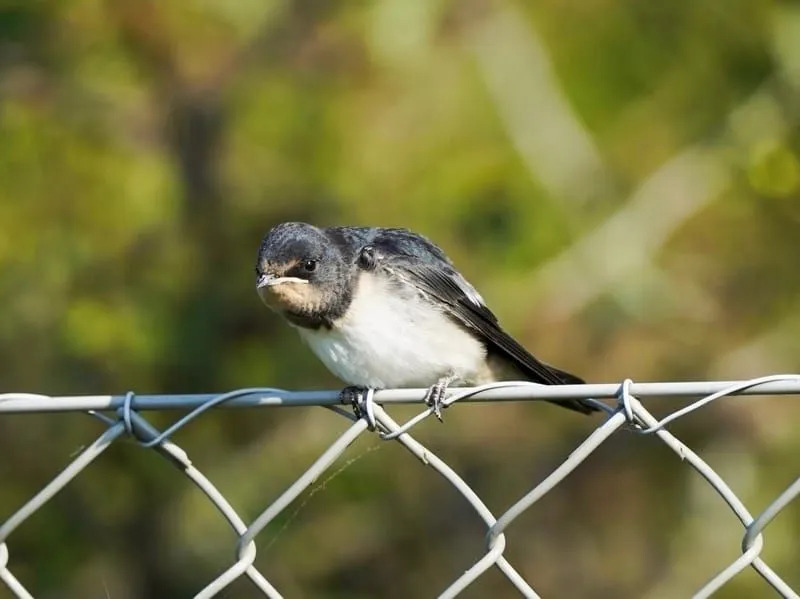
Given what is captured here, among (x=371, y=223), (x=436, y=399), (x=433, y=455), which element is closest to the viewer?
(x=433, y=455)

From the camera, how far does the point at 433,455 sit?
173 cm

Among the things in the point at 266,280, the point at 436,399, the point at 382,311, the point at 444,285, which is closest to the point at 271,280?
the point at 266,280

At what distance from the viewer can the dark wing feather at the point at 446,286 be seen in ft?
10.5

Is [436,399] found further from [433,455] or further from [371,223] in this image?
[371,223]

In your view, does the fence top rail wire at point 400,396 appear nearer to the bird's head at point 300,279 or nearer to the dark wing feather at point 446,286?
the bird's head at point 300,279

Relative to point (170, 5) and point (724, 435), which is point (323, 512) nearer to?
point (724, 435)

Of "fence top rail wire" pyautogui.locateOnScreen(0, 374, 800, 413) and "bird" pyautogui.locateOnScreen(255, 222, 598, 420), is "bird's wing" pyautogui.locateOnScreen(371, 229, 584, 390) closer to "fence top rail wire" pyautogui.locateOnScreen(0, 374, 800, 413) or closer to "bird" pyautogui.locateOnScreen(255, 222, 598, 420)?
"bird" pyautogui.locateOnScreen(255, 222, 598, 420)

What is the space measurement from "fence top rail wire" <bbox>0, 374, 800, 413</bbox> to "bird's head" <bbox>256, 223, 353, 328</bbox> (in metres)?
1.13

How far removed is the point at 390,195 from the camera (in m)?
4.55

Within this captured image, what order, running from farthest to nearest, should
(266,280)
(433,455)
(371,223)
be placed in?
(371,223)
(266,280)
(433,455)

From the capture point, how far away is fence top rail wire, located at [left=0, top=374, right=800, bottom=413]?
5.02 ft

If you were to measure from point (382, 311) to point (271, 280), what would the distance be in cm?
31

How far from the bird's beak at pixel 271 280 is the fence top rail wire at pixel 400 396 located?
3.66 feet

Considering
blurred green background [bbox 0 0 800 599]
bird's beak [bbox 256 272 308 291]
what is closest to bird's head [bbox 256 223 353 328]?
bird's beak [bbox 256 272 308 291]
